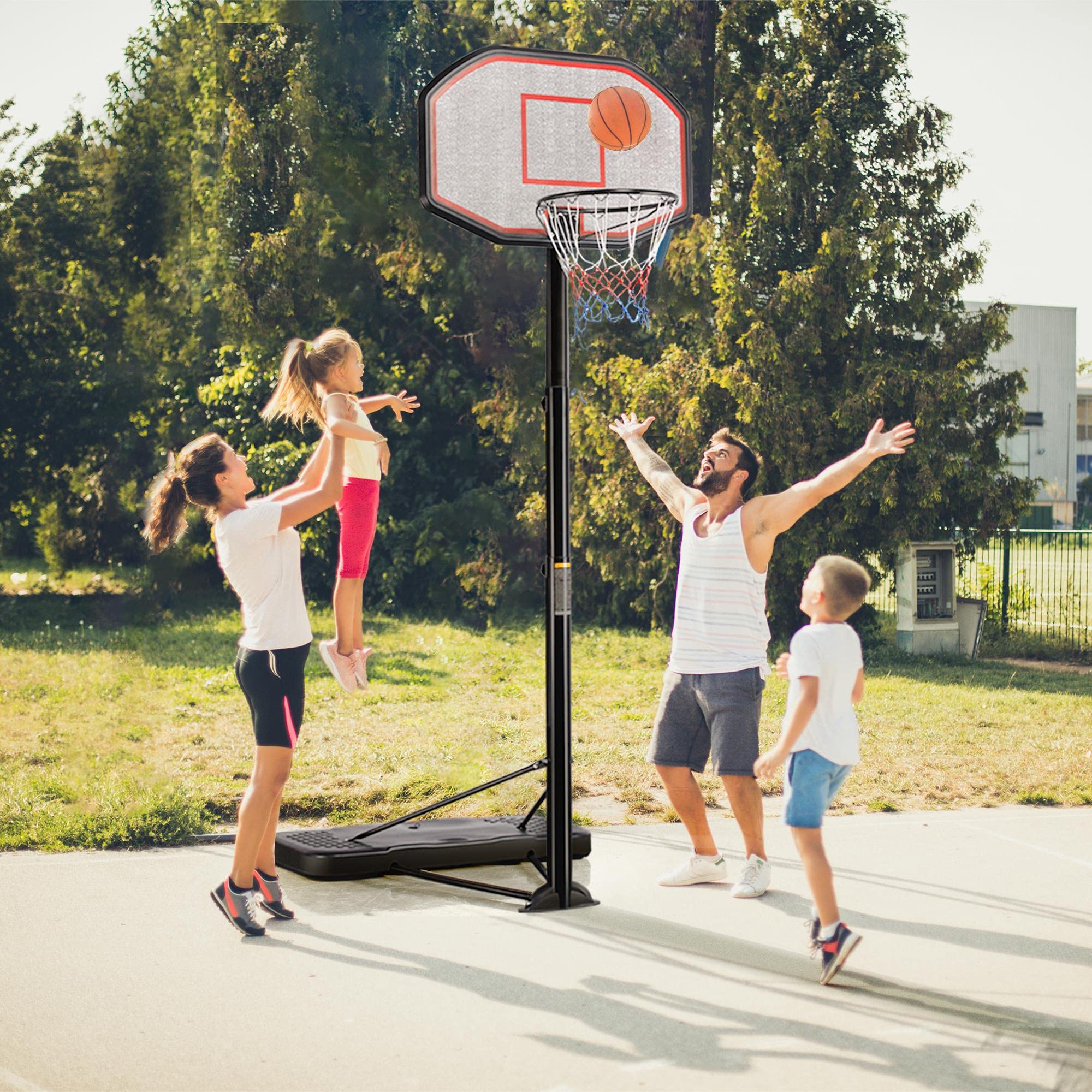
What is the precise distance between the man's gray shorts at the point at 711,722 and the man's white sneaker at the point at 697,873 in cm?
41

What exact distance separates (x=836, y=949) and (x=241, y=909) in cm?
219

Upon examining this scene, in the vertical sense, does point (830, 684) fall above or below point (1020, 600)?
above

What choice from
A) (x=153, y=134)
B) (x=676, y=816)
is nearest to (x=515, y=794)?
(x=676, y=816)

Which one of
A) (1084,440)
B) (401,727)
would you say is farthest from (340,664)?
(1084,440)

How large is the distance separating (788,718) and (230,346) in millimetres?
7603

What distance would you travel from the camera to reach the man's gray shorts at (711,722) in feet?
17.4

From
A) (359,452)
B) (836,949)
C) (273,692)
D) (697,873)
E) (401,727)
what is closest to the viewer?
(836,949)

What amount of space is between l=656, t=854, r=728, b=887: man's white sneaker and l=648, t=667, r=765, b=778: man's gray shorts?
1.36 ft

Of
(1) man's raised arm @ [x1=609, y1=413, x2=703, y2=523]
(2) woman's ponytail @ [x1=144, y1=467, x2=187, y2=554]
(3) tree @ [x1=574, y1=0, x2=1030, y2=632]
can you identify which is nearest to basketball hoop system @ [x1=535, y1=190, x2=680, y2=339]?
(1) man's raised arm @ [x1=609, y1=413, x2=703, y2=523]

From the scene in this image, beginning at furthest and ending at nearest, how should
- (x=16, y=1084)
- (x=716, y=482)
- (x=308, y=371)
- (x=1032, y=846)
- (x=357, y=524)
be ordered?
(x=1032, y=846) < (x=357, y=524) < (x=308, y=371) < (x=716, y=482) < (x=16, y=1084)

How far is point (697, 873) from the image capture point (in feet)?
18.4

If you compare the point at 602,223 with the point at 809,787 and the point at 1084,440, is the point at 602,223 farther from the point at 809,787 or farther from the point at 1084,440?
the point at 1084,440

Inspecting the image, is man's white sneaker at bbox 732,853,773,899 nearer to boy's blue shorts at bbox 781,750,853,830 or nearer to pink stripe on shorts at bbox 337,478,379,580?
boy's blue shorts at bbox 781,750,853,830

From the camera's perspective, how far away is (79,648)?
434 inches
